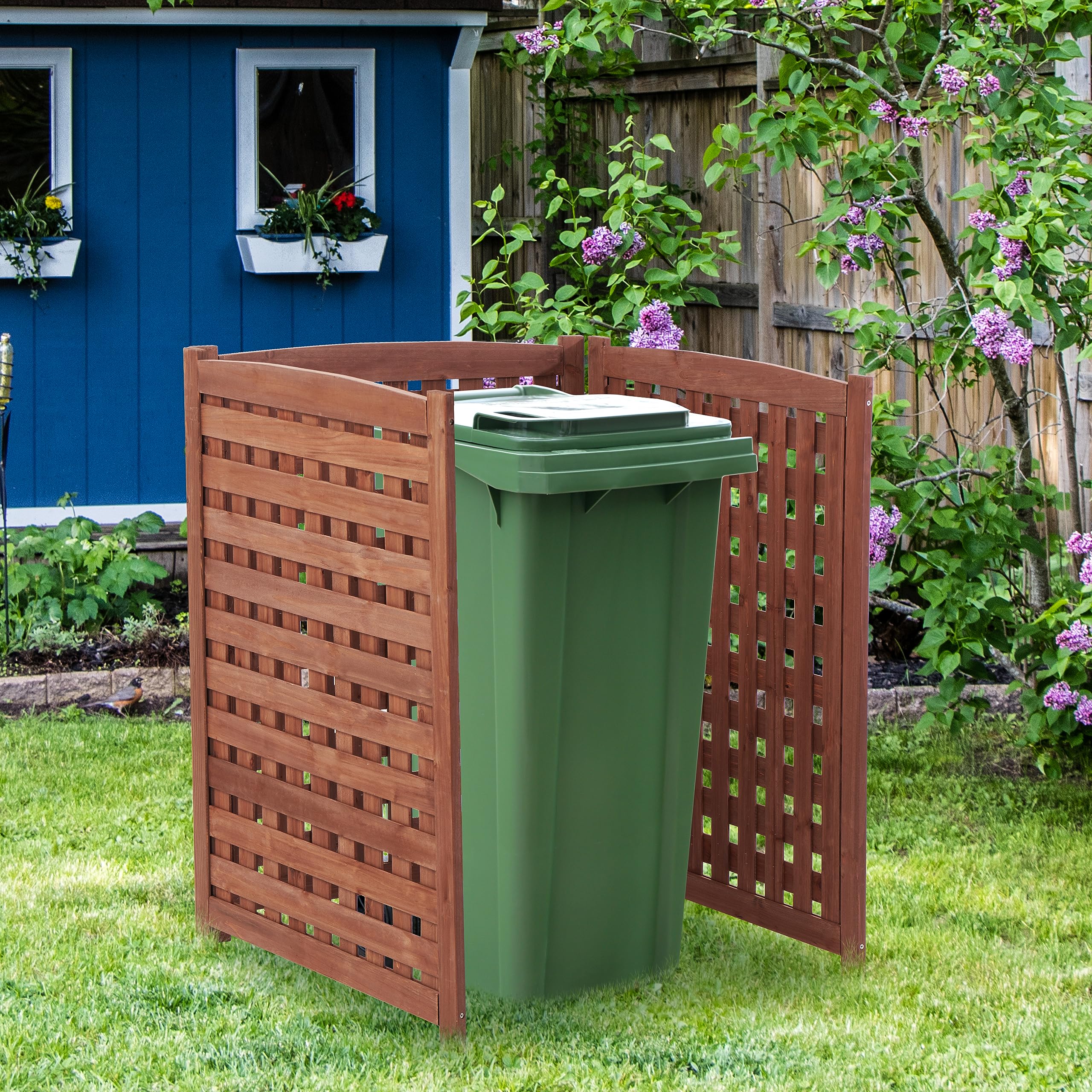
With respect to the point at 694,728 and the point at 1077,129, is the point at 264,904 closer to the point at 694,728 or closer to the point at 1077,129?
the point at 694,728

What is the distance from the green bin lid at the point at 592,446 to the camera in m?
3.01

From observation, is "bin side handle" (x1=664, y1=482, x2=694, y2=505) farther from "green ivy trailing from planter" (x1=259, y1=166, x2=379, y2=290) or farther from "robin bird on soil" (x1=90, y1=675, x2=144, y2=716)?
"green ivy trailing from planter" (x1=259, y1=166, x2=379, y2=290)

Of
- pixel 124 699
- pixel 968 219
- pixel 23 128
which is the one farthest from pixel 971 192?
pixel 23 128

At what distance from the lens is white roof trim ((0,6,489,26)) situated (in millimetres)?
6980

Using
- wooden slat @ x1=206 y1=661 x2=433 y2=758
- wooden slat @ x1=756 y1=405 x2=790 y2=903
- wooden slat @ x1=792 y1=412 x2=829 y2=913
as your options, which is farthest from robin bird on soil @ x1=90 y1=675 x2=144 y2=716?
wooden slat @ x1=792 y1=412 x2=829 y2=913

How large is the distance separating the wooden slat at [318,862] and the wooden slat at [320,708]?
0.90 ft

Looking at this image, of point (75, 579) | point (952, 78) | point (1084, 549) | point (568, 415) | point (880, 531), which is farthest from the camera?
point (75, 579)

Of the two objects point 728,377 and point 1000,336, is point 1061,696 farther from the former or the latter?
point 728,377

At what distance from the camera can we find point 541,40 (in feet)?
17.4

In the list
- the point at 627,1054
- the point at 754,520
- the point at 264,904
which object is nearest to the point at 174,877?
the point at 264,904

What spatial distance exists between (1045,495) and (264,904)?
2777mm

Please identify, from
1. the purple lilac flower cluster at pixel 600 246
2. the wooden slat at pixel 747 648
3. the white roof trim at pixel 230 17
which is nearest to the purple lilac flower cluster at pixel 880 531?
the wooden slat at pixel 747 648

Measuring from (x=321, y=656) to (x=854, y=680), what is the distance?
1184 mm

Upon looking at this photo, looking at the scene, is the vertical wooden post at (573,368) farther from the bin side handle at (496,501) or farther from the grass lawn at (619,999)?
the grass lawn at (619,999)
